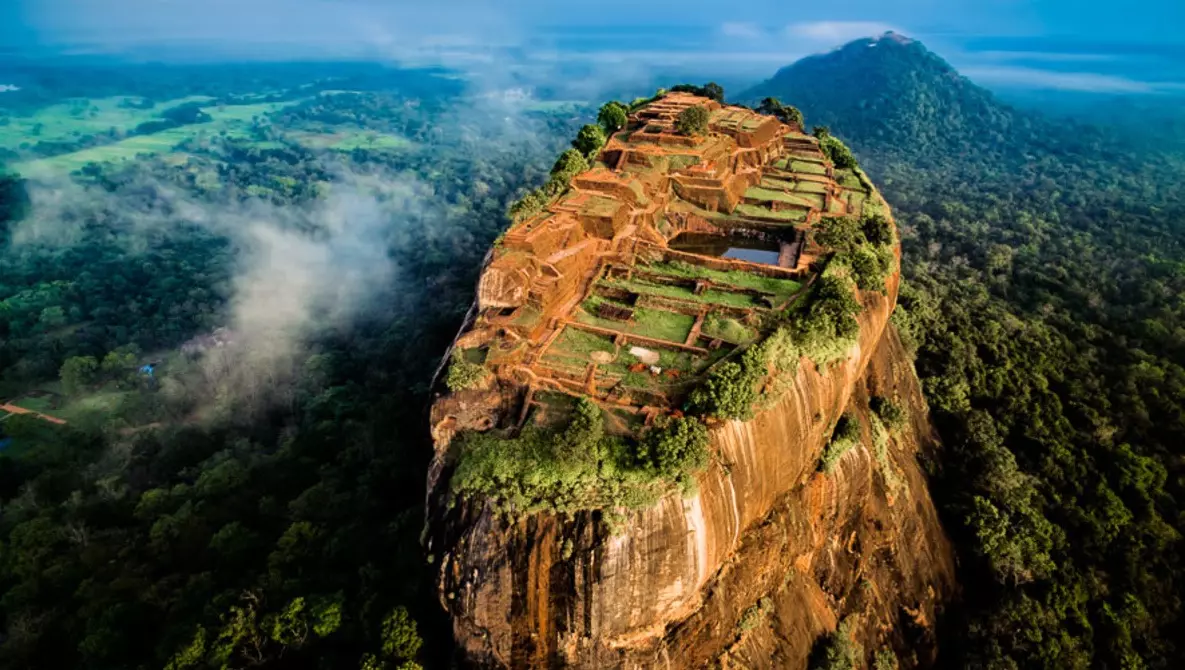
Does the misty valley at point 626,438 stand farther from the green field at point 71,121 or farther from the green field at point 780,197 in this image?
the green field at point 71,121

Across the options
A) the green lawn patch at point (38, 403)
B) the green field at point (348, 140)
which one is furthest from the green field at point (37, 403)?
the green field at point (348, 140)

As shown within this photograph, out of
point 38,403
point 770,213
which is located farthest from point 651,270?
point 38,403

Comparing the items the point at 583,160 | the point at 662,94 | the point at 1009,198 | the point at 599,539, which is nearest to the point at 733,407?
the point at 599,539

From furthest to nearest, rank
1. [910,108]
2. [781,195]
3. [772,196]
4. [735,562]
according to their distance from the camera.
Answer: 1. [910,108]
2. [781,195]
3. [772,196]
4. [735,562]

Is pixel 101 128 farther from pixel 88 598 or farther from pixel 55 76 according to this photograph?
pixel 88 598

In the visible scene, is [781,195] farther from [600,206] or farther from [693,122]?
[600,206]
